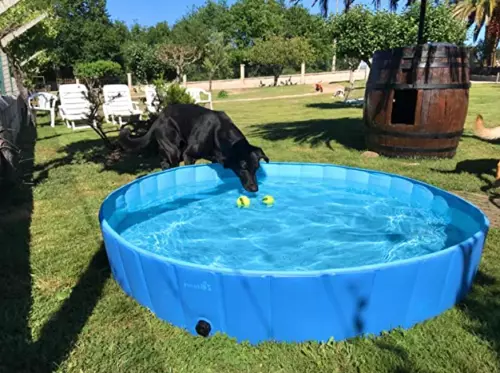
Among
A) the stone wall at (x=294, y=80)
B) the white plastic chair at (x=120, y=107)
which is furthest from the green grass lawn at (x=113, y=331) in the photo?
the stone wall at (x=294, y=80)

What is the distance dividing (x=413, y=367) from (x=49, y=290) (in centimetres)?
304

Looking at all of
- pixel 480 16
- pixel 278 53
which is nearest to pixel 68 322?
pixel 480 16

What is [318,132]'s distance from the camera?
1189 centimetres

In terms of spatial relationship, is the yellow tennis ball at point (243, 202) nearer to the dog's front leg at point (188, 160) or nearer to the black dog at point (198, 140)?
the black dog at point (198, 140)

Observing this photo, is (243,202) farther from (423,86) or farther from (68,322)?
(423,86)

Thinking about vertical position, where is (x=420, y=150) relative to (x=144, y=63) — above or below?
below

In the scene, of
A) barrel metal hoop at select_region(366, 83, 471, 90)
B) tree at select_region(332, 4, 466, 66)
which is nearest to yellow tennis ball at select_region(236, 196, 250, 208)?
barrel metal hoop at select_region(366, 83, 471, 90)

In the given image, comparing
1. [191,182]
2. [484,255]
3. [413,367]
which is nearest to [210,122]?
[191,182]

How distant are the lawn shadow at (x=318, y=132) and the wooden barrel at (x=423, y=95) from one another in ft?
4.42

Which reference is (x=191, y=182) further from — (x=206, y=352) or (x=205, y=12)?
(x=205, y=12)

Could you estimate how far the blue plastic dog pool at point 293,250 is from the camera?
283 centimetres

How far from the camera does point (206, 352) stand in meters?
2.80

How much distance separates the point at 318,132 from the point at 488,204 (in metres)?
6.69

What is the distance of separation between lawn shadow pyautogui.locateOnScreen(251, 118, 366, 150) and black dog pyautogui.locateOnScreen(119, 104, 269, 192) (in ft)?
12.8
